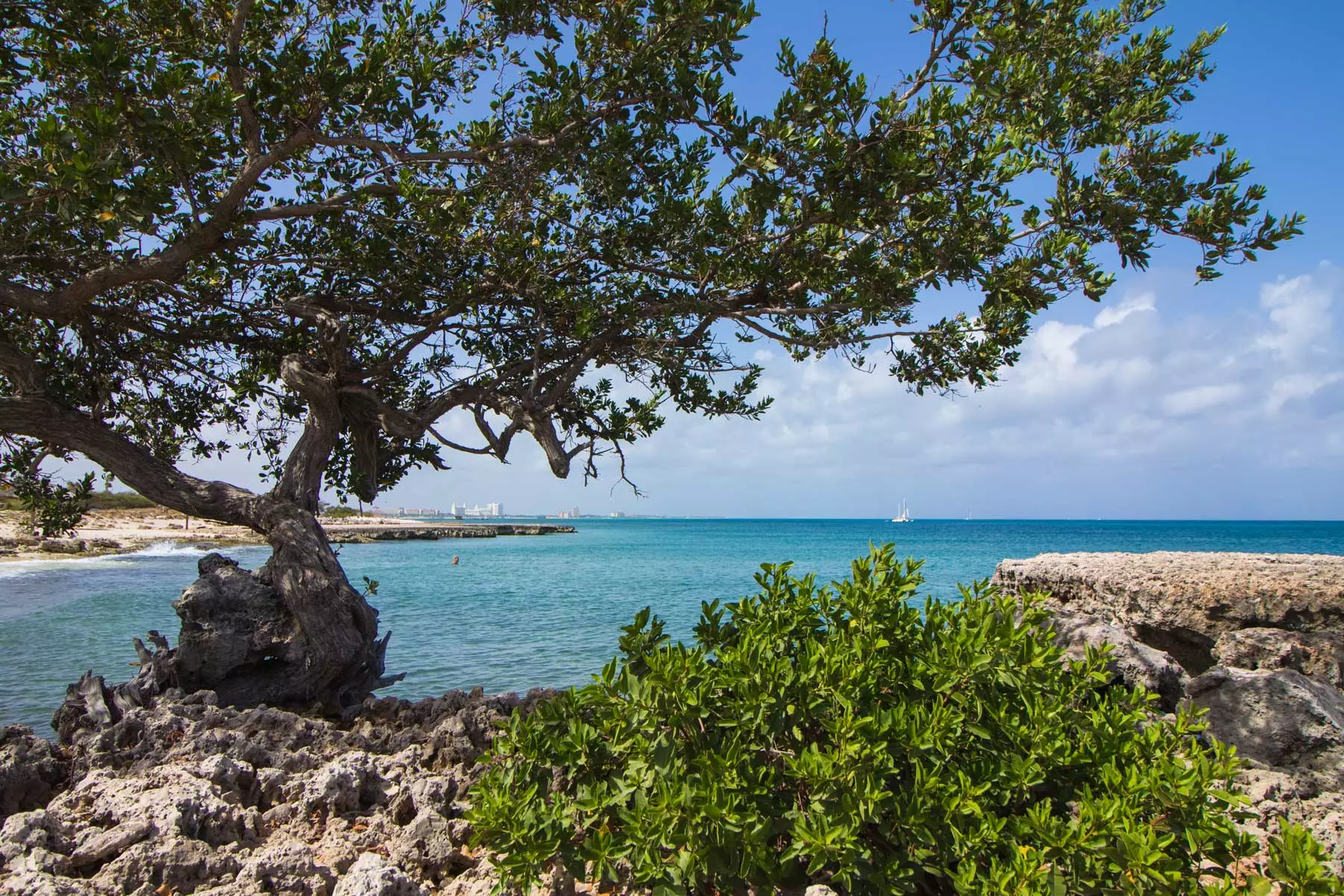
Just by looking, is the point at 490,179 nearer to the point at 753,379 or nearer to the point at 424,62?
the point at 424,62

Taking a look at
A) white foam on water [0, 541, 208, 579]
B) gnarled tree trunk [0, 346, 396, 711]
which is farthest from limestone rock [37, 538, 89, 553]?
gnarled tree trunk [0, 346, 396, 711]

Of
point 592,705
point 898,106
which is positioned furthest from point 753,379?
point 592,705

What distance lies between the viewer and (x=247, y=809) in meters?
4.24

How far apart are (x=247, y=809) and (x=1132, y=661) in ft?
18.3

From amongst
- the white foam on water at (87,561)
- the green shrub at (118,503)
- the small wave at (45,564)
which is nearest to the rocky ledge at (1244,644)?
the white foam on water at (87,561)

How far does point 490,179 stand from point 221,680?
4.84 metres

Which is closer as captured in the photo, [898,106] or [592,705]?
[592,705]

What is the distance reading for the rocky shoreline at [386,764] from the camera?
11.6ft

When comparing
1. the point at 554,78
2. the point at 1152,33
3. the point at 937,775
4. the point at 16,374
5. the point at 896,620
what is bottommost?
the point at 937,775

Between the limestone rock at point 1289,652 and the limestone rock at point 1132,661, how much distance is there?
0.70 meters

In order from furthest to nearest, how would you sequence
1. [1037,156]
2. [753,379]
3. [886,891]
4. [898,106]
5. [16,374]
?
[753,379]
[16,374]
[1037,156]
[898,106]
[886,891]

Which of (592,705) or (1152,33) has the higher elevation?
(1152,33)

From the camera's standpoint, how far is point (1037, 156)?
217 inches

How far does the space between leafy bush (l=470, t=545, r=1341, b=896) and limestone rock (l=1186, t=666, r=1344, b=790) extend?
1.87 m
